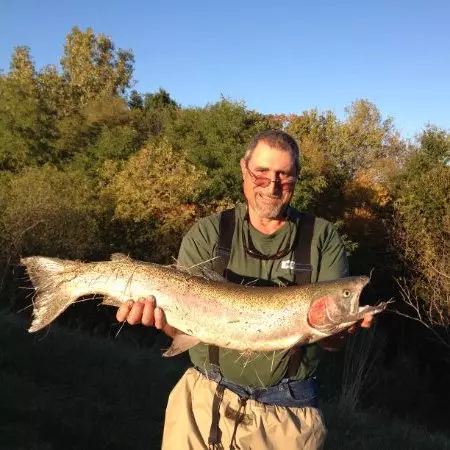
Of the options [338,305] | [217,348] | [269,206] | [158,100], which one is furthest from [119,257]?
[158,100]

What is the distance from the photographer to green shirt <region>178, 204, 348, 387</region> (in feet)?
10.7

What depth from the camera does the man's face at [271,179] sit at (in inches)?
132

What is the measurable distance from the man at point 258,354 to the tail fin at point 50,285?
38 centimetres

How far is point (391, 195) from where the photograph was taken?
121 ft

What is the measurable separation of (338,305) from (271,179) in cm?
84

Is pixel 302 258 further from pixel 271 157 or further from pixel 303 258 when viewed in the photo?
pixel 271 157

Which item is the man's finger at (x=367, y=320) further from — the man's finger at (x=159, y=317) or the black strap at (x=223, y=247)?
the man's finger at (x=159, y=317)

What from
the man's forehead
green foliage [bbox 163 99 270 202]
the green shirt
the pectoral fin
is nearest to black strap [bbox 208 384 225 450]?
the green shirt

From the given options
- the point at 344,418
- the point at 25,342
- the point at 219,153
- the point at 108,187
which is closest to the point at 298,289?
the point at 344,418

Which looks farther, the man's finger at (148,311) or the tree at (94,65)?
the tree at (94,65)

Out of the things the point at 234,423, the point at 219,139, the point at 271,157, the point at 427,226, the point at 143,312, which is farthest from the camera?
the point at 219,139

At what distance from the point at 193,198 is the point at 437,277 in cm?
1291

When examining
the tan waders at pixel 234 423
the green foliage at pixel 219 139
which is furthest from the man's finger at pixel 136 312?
the green foliage at pixel 219 139

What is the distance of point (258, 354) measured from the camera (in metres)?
3.19
